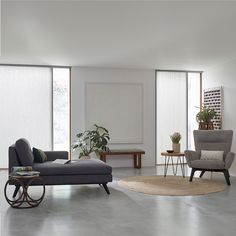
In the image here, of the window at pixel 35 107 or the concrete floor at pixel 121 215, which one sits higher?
the window at pixel 35 107

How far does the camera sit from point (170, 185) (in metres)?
6.32

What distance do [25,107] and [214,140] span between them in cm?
436

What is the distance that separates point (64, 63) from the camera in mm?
8344

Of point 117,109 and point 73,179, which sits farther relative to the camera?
point 117,109

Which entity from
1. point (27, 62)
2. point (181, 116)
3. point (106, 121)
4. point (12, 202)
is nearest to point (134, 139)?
point (106, 121)

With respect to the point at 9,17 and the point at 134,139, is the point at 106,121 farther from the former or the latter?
the point at 9,17

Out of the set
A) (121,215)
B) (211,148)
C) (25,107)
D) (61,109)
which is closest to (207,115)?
(211,148)

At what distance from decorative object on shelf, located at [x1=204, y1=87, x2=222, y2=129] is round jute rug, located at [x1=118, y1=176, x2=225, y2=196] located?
2.05 meters

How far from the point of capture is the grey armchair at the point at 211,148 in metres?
6.59

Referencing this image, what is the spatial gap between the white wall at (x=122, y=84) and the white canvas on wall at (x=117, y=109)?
8 centimetres

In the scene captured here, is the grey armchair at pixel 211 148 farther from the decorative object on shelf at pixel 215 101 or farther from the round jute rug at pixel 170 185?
the decorative object on shelf at pixel 215 101

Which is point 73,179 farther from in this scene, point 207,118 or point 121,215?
point 207,118

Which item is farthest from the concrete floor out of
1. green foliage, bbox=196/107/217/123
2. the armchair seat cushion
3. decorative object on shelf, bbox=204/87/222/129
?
decorative object on shelf, bbox=204/87/222/129

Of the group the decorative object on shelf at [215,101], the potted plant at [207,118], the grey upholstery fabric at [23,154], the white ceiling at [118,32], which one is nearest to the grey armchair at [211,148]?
the potted plant at [207,118]
